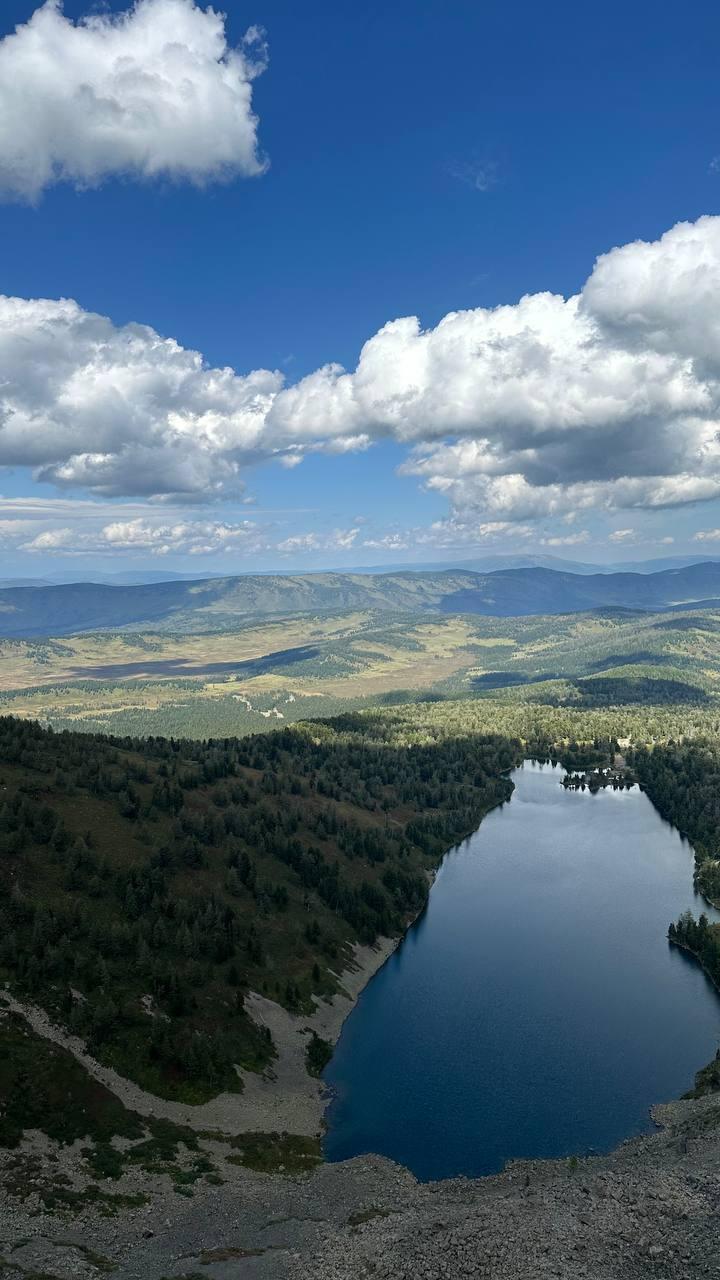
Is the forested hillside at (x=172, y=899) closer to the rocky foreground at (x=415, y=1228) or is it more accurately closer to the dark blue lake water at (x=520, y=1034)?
the dark blue lake water at (x=520, y=1034)

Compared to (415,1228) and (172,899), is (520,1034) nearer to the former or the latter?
(415,1228)

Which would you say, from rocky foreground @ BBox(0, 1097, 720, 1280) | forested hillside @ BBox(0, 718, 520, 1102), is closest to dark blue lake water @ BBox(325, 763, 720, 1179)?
A: rocky foreground @ BBox(0, 1097, 720, 1280)

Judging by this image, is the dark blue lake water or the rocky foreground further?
the dark blue lake water

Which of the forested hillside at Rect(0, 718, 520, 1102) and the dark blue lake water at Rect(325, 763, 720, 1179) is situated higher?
the forested hillside at Rect(0, 718, 520, 1102)

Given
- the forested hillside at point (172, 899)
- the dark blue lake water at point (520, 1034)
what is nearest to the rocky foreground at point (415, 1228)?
the dark blue lake water at point (520, 1034)

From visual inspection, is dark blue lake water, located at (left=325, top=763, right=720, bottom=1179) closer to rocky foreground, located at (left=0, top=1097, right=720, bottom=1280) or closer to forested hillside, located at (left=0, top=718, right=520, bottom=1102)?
rocky foreground, located at (left=0, top=1097, right=720, bottom=1280)

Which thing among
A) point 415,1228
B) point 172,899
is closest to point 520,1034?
point 415,1228
